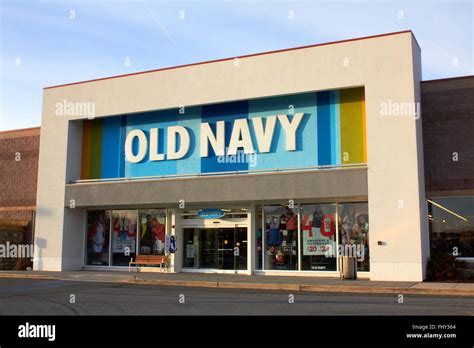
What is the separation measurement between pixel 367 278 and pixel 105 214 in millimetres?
13142

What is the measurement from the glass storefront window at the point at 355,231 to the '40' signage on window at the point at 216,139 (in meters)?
3.39

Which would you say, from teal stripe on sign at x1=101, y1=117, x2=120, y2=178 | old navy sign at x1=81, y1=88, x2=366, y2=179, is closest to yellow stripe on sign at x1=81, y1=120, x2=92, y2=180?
old navy sign at x1=81, y1=88, x2=366, y2=179

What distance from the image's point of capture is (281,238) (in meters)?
22.1

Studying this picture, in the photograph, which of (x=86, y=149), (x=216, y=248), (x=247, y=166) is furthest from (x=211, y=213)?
(x=86, y=149)

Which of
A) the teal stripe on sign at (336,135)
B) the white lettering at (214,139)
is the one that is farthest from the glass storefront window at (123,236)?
the teal stripe on sign at (336,135)

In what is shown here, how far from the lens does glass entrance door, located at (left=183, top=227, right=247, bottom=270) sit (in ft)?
75.0

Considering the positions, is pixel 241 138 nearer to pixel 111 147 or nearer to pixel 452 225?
pixel 111 147

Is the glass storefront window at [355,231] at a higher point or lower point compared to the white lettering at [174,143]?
lower

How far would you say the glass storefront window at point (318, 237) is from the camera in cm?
2116

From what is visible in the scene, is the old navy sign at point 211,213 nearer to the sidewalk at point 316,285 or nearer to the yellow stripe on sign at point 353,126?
the sidewalk at point 316,285

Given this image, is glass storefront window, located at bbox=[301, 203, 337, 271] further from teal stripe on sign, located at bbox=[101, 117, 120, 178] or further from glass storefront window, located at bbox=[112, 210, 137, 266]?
teal stripe on sign, located at bbox=[101, 117, 120, 178]

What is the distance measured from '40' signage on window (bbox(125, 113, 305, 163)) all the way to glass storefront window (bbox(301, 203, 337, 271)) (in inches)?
109
